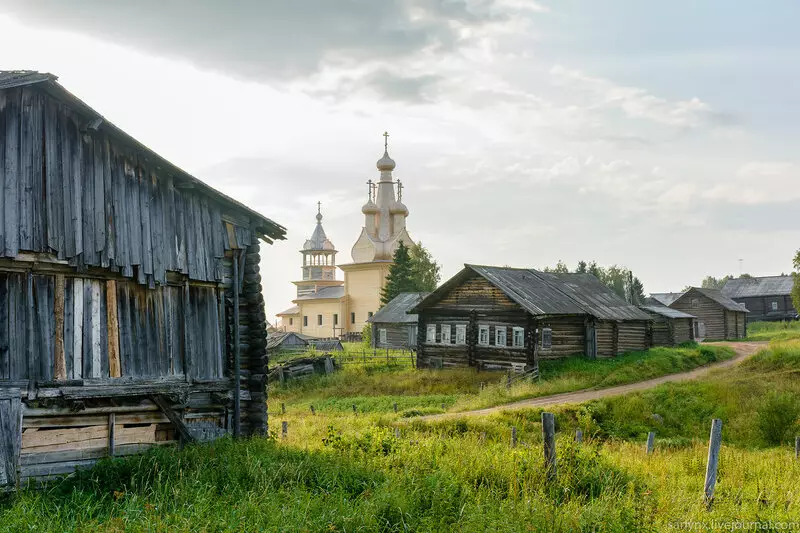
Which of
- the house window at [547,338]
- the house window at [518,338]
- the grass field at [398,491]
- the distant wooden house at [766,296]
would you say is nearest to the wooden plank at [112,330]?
the grass field at [398,491]

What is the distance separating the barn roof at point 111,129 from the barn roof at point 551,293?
1698 centimetres

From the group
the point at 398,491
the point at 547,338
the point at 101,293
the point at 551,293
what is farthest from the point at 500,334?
the point at 398,491

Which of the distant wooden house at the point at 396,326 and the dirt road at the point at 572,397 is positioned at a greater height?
the distant wooden house at the point at 396,326

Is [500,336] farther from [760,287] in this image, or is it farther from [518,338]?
[760,287]

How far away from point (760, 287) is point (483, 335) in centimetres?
5015

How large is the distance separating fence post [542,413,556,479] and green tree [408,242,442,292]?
53990 mm

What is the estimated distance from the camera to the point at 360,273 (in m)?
73.9

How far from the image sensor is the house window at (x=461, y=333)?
3269cm

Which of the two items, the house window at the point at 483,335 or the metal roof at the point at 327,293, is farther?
the metal roof at the point at 327,293

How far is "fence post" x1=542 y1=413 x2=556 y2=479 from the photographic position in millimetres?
10133

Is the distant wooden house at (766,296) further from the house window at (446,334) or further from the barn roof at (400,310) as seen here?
the house window at (446,334)

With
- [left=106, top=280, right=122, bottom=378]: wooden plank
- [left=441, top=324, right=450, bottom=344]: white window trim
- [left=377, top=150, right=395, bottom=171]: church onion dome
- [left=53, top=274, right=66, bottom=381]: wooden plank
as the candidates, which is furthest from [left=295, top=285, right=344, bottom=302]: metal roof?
[left=53, top=274, right=66, bottom=381]: wooden plank

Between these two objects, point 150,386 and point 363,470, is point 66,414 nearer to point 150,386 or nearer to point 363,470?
point 150,386

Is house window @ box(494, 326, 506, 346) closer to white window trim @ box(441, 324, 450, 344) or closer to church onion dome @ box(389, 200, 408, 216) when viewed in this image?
white window trim @ box(441, 324, 450, 344)
